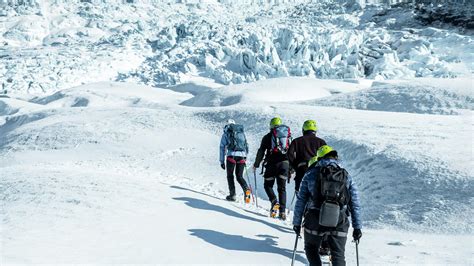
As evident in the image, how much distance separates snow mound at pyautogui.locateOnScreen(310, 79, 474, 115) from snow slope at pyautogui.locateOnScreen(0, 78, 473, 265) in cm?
359

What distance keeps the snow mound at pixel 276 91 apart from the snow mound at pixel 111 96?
12.3 feet

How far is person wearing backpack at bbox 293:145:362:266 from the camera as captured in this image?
4297 millimetres

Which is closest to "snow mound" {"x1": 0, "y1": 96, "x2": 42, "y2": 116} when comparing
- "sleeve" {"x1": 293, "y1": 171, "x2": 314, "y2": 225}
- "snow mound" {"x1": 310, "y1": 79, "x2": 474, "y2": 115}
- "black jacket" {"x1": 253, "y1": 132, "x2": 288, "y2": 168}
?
"snow mound" {"x1": 310, "y1": 79, "x2": 474, "y2": 115}

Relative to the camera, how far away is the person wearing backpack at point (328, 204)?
4.30 metres

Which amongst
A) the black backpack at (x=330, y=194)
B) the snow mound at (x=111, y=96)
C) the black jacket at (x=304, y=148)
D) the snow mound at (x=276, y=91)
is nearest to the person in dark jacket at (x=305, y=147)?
the black jacket at (x=304, y=148)

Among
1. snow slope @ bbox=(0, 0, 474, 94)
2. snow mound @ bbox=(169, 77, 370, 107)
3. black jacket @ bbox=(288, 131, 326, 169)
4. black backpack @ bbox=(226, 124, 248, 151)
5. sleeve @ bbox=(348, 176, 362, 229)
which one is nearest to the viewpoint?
sleeve @ bbox=(348, 176, 362, 229)

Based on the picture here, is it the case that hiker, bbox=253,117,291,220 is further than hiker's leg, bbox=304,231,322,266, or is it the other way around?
hiker, bbox=253,117,291,220

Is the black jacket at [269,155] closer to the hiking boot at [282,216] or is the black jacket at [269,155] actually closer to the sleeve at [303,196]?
the hiking boot at [282,216]

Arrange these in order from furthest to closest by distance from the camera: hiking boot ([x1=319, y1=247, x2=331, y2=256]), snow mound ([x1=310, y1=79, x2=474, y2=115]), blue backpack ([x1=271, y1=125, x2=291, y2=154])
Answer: snow mound ([x1=310, y1=79, x2=474, y2=115]), blue backpack ([x1=271, y1=125, x2=291, y2=154]), hiking boot ([x1=319, y1=247, x2=331, y2=256])

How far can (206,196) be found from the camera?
29.7ft

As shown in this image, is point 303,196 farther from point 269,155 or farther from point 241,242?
point 269,155

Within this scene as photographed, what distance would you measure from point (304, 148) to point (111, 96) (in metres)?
28.3

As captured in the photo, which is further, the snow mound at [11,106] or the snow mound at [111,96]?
the snow mound at [11,106]

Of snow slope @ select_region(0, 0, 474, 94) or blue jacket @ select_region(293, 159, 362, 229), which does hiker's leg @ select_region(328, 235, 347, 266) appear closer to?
blue jacket @ select_region(293, 159, 362, 229)
